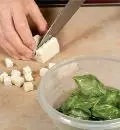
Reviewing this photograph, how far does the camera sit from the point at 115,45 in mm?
1189

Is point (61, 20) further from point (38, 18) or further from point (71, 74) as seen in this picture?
point (71, 74)

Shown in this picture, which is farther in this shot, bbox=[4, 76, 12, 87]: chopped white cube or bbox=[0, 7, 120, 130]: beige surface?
bbox=[4, 76, 12, 87]: chopped white cube

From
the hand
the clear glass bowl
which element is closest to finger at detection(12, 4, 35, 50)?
the hand

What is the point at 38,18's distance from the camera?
124cm

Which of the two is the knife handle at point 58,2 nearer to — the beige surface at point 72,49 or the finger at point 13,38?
the beige surface at point 72,49

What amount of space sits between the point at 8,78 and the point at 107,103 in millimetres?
329

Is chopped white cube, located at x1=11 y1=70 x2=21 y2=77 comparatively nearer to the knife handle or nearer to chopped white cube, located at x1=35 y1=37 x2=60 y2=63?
chopped white cube, located at x1=35 y1=37 x2=60 y2=63

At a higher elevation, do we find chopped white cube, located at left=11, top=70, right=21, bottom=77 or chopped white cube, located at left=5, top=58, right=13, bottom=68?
chopped white cube, located at left=5, top=58, right=13, bottom=68

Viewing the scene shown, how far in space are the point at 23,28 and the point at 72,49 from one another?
16 centimetres

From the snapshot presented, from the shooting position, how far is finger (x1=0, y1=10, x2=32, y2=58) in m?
1.16

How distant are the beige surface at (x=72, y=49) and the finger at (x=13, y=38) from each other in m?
0.03

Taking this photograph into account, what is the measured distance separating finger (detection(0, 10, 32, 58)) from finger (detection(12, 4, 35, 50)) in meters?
0.01

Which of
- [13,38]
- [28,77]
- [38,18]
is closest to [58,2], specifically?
[38,18]

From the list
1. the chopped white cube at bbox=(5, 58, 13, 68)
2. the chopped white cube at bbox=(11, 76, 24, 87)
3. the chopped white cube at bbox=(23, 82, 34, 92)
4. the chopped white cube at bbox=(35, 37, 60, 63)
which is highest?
the chopped white cube at bbox=(35, 37, 60, 63)
